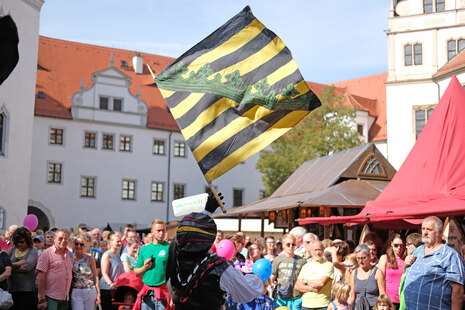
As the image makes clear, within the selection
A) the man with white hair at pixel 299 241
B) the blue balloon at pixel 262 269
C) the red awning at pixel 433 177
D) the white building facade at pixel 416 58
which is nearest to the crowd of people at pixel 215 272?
the blue balloon at pixel 262 269

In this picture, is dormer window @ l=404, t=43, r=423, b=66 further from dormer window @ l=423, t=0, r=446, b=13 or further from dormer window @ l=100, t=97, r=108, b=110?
dormer window @ l=100, t=97, r=108, b=110

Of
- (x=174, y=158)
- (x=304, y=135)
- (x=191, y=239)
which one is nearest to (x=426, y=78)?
(x=304, y=135)

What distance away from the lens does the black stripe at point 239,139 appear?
22.0 ft

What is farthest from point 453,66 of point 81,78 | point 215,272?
point 215,272

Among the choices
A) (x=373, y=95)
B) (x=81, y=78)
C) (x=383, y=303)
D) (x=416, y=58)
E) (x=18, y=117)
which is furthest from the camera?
(x=373, y=95)

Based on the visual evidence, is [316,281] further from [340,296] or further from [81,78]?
[81,78]

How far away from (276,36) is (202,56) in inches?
32.9

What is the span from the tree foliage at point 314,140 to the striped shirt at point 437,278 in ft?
114

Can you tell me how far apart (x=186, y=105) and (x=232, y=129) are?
54cm

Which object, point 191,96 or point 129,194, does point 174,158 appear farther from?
Answer: point 191,96

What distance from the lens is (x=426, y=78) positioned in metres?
39.7

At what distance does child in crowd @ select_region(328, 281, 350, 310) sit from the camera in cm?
861

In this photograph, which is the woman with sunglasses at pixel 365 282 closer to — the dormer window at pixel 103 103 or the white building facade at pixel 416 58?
the white building facade at pixel 416 58

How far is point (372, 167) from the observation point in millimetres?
21672
